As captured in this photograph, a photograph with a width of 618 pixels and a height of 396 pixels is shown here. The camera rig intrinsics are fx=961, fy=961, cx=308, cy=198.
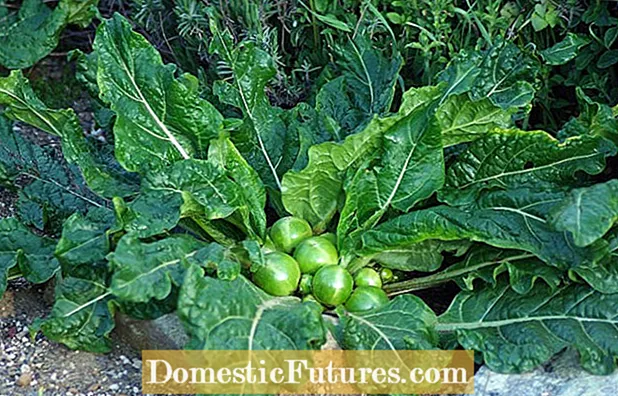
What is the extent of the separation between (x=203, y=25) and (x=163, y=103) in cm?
74

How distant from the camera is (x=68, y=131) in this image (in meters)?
→ 3.27

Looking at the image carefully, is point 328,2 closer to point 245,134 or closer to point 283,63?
point 283,63

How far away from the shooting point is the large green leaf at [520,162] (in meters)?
3.01

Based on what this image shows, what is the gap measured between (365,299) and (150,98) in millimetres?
973

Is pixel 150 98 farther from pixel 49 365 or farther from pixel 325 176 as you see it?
pixel 49 365

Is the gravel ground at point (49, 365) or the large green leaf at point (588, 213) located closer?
the large green leaf at point (588, 213)

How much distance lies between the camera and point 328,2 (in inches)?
146

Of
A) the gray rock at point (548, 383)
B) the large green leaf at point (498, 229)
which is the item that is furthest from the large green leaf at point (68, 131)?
the gray rock at point (548, 383)

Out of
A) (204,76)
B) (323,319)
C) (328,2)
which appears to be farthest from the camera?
(204,76)

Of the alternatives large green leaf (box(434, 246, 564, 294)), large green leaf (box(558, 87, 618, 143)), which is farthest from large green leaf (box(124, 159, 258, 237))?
large green leaf (box(558, 87, 618, 143))

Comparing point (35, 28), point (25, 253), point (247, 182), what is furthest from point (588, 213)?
point (35, 28)

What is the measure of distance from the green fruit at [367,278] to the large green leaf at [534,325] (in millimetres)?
251

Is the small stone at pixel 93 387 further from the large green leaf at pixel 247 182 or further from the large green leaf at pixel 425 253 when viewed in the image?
the large green leaf at pixel 425 253

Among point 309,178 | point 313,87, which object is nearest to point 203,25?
point 313,87
